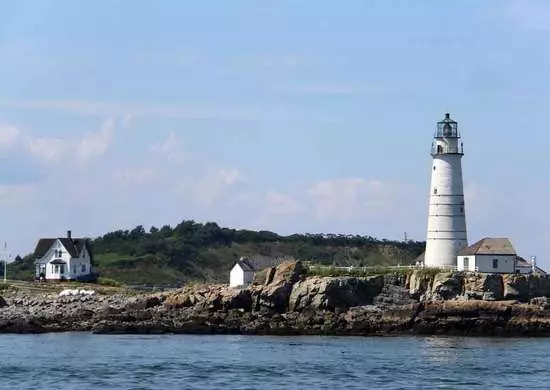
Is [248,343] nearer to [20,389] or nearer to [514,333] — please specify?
[514,333]

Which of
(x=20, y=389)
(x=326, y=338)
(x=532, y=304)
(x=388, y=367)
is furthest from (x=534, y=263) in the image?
(x=20, y=389)

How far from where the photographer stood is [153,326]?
62969 mm

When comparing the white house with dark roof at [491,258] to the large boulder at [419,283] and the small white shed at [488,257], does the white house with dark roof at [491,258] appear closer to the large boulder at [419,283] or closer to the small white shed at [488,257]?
the small white shed at [488,257]

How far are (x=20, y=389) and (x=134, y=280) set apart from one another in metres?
65.4

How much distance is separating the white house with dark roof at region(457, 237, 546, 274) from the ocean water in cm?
771

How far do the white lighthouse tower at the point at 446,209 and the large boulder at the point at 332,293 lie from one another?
5454mm

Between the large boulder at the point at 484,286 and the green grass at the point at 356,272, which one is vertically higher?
the green grass at the point at 356,272

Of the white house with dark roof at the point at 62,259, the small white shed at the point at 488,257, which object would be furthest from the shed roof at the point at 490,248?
the white house with dark roof at the point at 62,259

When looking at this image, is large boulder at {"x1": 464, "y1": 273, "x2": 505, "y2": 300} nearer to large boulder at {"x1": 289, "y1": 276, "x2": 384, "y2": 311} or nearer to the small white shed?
the small white shed

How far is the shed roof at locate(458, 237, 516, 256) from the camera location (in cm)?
6744

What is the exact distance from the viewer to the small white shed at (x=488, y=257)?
67.2m

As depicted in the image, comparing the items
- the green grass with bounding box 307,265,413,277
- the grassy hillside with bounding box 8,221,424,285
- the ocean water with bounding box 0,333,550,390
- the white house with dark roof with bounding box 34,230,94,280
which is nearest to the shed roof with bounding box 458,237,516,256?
the green grass with bounding box 307,265,413,277

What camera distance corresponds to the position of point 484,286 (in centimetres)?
6419

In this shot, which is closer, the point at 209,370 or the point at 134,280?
the point at 209,370
